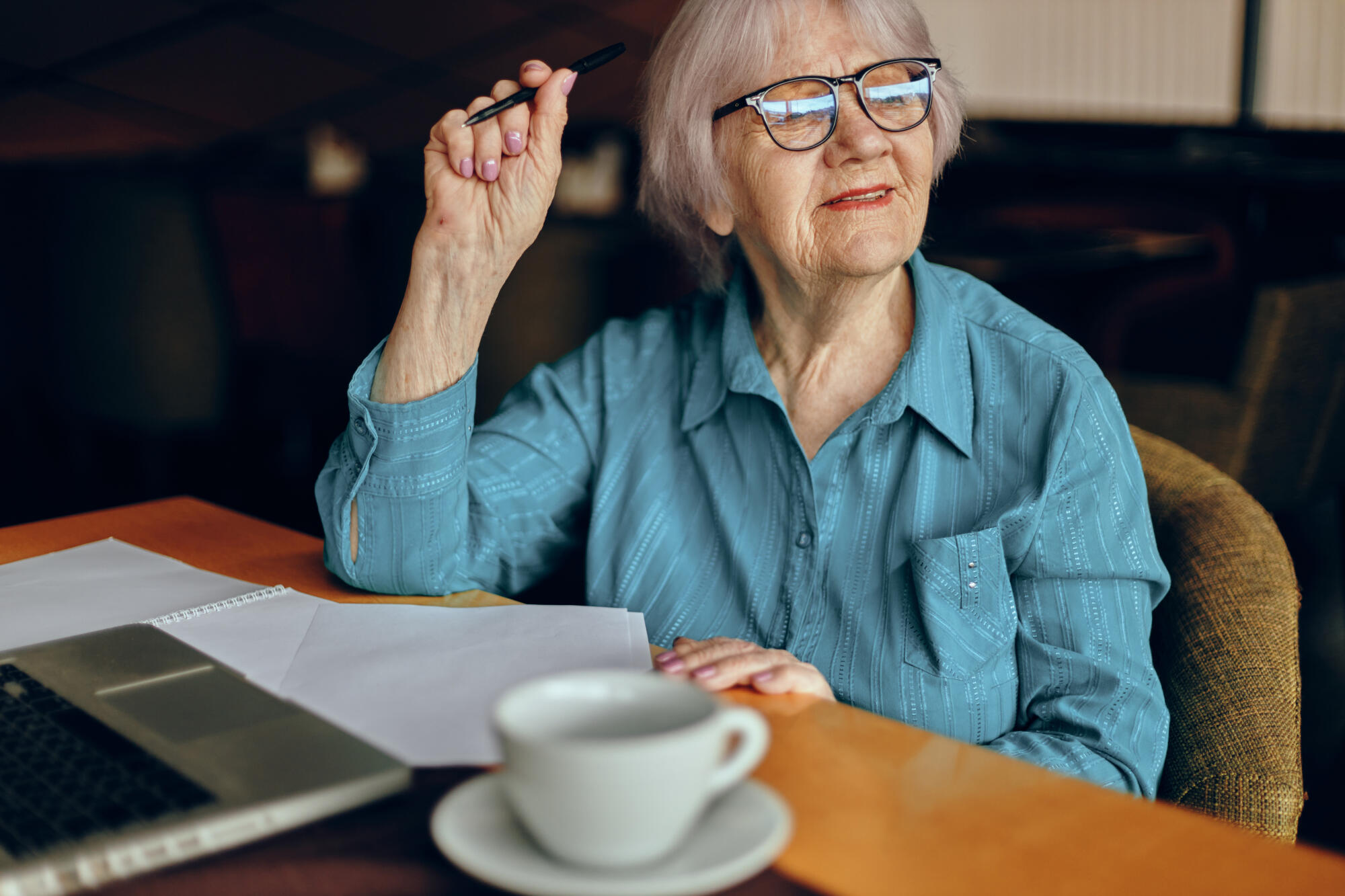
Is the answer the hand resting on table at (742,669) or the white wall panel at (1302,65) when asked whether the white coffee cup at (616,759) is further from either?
the white wall panel at (1302,65)

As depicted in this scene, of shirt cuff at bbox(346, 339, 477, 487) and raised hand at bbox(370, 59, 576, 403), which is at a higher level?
raised hand at bbox(370, 59, 576, 403)

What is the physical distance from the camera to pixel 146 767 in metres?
0.65

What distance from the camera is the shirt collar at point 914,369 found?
1162mm

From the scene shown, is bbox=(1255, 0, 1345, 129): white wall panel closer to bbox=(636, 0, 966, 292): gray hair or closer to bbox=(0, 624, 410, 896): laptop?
bbox=(636, 0, 966, 292): gray hair

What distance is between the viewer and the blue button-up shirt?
41.6 inches

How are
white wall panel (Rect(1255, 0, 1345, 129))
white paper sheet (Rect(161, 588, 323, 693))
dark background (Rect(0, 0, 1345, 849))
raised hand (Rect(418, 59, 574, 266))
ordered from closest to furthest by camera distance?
white paper sheet (Rect(161, 588, 323, 693)), raised hand (Rect(418, 59, 574, 266)), dark background (Rect(0, 0, 1345, 849)), white wall panel (Rect(1255, 0, 1345, 129))

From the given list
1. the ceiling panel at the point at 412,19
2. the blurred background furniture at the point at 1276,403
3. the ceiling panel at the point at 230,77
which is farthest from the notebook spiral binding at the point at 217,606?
the ceiling panel at the point at 412,19

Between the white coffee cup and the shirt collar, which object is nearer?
the white coffee cup

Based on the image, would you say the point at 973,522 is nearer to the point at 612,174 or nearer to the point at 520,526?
the point at 520,526

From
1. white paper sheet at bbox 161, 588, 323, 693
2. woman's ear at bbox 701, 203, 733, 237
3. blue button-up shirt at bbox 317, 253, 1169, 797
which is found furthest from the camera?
woman's ear at bbox 701, 203, 733, 237

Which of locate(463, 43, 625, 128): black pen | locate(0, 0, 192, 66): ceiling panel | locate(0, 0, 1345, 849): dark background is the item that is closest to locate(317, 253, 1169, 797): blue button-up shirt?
locate(463, 43, 625, 128): black pen

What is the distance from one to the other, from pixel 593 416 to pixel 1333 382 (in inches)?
78.7

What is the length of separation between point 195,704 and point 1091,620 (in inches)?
29.4

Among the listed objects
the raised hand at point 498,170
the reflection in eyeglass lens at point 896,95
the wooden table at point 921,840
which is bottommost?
the wooden table at point 921,840
